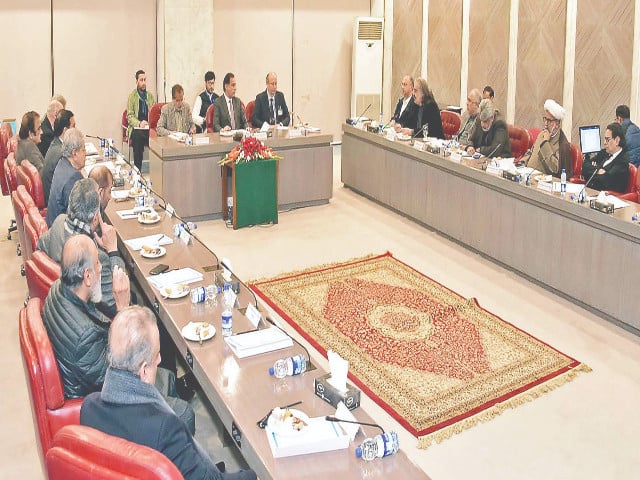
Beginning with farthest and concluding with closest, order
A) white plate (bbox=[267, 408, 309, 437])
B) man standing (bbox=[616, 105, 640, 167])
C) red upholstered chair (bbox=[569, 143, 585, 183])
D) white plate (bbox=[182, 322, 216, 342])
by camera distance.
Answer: man standing (bbox=[616, 105, 640, 167]) < red upholstered chair (bbox=[569, 143, 585, 183]) < white plate (bbox=[182, 322, 216, 342]) < white plate (bbox=[267, 408, 309, 437])

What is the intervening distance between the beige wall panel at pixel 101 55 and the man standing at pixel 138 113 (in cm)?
76

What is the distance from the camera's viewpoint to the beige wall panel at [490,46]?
9922 mm

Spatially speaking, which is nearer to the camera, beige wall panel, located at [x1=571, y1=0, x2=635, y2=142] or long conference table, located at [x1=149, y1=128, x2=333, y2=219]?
long conference table, located at [x1=149, y1=128, x2=333, y2=219]

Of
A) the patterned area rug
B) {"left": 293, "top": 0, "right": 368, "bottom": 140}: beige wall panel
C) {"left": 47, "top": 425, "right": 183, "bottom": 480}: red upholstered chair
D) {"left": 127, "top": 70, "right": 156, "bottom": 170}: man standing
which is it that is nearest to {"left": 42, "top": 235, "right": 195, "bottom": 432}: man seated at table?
{"left": 47, "top": 425, "right": 183, "bottom": 480}: red upholstered chair

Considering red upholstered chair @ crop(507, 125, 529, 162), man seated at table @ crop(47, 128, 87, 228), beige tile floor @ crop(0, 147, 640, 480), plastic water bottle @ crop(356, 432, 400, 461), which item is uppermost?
red upholstered chair @ crop(507, 125, 529, 162)

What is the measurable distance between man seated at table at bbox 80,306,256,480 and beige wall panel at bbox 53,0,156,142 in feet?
27.3

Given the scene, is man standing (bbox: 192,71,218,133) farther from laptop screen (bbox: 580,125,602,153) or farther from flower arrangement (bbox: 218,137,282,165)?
laptop screen (bbox: 580,125,602,153)

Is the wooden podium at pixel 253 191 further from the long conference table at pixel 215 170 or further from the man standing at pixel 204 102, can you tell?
the man standing at pixel 204 102

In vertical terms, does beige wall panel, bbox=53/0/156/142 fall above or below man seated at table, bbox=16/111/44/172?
above

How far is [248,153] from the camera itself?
7684 millimetres

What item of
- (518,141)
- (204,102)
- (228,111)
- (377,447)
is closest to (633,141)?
(518,141)

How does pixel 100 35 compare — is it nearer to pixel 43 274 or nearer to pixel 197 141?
pixel 197 141

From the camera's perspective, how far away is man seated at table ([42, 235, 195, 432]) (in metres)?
3.32

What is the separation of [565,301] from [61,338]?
4184 millimetres
